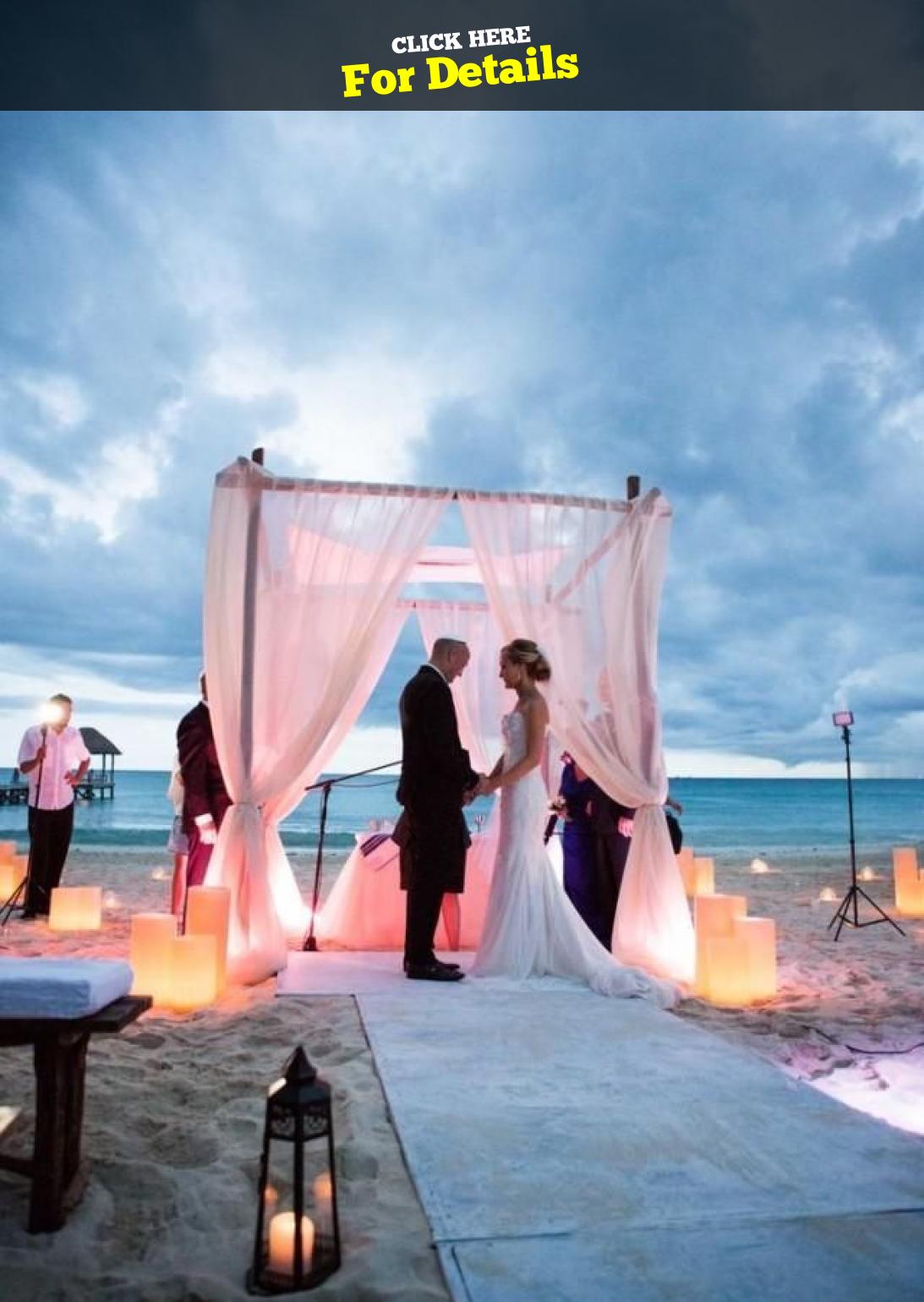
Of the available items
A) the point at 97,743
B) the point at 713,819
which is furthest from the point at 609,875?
the point at 97,743

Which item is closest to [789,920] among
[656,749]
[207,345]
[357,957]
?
[656,749]

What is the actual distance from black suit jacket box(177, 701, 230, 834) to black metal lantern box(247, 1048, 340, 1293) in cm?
337

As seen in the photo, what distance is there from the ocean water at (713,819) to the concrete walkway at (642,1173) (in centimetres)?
639

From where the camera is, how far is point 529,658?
4629 millimetres

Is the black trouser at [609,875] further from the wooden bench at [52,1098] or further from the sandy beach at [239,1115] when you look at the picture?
the wooden bench at [52,1098]

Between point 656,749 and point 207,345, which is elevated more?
point 207,345

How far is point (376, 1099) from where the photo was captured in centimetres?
260

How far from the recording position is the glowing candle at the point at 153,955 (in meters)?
3.79

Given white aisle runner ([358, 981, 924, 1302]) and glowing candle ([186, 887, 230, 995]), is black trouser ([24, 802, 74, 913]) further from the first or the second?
white aisle runner ([358, 981, 924, 1302])

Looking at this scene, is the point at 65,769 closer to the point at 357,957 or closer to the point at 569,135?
the point at 357,957

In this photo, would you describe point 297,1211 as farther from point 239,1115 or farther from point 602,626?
point 602,626

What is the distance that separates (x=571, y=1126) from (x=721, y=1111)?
0.45 meters

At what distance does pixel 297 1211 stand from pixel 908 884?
22.2ft

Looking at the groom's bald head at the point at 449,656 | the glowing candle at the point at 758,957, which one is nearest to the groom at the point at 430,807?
the groom's bald head at the point at 449,656
